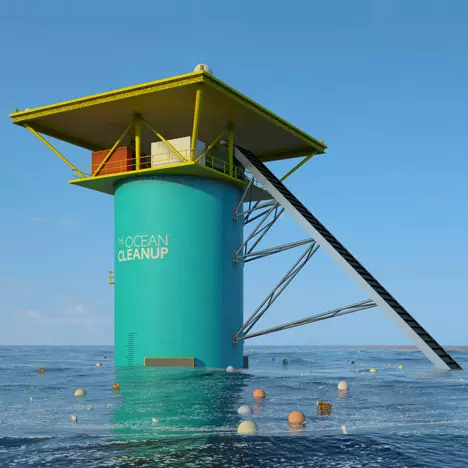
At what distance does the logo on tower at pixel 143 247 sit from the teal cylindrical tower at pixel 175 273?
0.05 meters

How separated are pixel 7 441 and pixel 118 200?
72.0ft

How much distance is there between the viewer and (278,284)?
3412 centimetres

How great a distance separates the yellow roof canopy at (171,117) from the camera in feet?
97.2

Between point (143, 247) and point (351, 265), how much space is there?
33.8 feet

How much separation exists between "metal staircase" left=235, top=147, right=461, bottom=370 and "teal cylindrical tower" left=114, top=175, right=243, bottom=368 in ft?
8.61

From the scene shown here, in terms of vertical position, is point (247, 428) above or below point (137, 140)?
below

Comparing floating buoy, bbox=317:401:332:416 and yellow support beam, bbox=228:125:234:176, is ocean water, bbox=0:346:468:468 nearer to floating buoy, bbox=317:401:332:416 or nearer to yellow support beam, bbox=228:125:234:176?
floating buoy, bbox=317:401:332:416

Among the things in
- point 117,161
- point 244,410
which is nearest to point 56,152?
point 117,161

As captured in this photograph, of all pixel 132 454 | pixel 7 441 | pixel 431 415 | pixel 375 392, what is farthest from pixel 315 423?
pixel 375 392

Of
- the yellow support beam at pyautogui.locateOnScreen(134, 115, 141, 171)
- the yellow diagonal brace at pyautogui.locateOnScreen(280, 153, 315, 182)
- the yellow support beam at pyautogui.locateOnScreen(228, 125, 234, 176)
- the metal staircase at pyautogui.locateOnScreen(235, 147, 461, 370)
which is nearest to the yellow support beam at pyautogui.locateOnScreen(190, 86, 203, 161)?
the yellow support beam at pyautogui.locateOnScreen(134, 115, 141, 171)

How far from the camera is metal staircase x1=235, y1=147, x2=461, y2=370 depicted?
2952cm

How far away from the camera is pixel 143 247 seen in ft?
107

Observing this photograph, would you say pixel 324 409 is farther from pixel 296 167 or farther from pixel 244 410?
pixel 296 167

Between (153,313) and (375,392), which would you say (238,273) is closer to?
(153,313)
